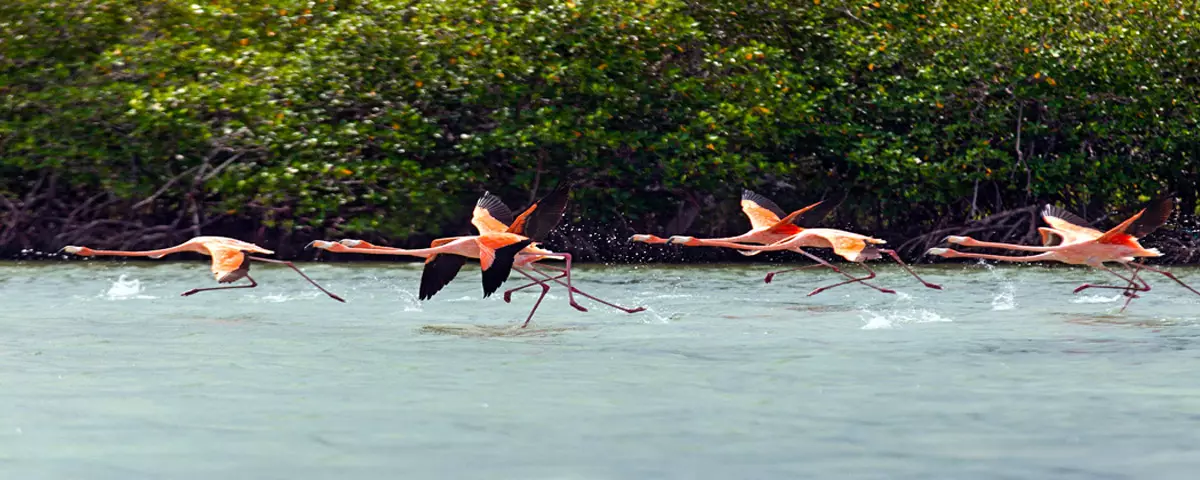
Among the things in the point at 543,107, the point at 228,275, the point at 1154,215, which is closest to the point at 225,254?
the point at 228,275

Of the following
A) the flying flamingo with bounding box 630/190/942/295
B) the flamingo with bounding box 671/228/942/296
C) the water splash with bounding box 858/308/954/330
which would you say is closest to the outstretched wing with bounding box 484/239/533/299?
the flying flamingo with bounding box 630/190/942/295

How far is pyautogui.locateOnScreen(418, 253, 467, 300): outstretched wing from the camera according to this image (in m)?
13.5

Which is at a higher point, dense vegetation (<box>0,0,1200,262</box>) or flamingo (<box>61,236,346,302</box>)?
dense vegetation (<box>0,0,1200,262</box>)

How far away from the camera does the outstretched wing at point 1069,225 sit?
16181 mm

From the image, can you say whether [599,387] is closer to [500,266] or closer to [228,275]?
[500,266]

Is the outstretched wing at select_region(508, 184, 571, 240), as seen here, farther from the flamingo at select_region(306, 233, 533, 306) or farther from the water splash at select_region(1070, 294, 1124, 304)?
the water splash at select_region(1070, 294, 1124, 304)

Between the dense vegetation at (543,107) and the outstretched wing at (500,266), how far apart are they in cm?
1126

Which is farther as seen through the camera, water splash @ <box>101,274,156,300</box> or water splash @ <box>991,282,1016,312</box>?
water splash @ <box>101,274,156,300</box>

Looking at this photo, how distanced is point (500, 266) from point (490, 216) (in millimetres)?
2599

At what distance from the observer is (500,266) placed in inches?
488

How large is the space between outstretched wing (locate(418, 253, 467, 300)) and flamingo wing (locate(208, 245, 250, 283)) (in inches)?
81.6

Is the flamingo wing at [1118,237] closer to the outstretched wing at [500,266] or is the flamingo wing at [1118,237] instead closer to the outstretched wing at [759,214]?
the outstretched wing at [759,214]

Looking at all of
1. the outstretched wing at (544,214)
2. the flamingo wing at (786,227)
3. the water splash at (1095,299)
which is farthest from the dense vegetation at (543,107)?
the outstretched wing at (544,214)

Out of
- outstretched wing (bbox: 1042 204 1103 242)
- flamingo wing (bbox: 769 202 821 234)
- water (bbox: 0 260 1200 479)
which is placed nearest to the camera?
water (bbox: 0 260 1200 479)
